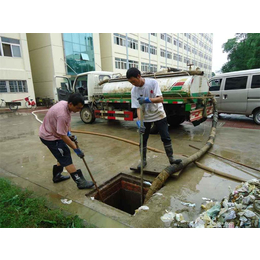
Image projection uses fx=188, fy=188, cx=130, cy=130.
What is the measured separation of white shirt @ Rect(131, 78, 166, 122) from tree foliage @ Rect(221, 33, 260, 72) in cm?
1740

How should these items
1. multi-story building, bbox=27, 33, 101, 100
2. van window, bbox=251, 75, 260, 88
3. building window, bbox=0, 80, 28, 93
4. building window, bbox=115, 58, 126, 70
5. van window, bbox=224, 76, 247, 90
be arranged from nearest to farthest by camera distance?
van window, bbox=251, 75, 260, 88
van window, bbox=224, 76, 247, 90
building window, bbox=0, 80, 28, 93
multi-story building, bbox=27, 33, 101, 100
building window, bbox=115, 58, 126, 70

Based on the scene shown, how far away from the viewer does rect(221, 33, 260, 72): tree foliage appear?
16422 mm

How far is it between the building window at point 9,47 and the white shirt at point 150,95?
16.3 m

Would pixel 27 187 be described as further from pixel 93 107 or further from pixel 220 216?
pixel 93 107

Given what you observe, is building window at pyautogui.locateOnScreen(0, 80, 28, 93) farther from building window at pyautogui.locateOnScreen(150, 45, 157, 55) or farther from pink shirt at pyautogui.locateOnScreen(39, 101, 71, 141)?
building window at pyautogui.locateOnScreen(150, 45, 157, 55)

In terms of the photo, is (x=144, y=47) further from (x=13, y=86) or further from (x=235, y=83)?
(x=235, y=83)

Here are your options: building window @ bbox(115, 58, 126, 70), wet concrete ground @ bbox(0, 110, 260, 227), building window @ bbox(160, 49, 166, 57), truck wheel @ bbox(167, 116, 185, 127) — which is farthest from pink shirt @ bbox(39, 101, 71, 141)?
building window @ bbox(160, 49, 166, 57)

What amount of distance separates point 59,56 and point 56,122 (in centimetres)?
1702

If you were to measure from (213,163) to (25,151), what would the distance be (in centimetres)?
455

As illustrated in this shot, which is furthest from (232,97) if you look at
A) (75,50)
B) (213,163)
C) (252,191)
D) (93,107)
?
(75,50)

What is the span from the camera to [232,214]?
6.43 ft

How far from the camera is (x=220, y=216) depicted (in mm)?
2031

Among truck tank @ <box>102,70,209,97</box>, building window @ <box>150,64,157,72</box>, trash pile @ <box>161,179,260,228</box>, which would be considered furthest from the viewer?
building window @ <box>150,64,157,72</box>

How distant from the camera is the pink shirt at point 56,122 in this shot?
261 cm
